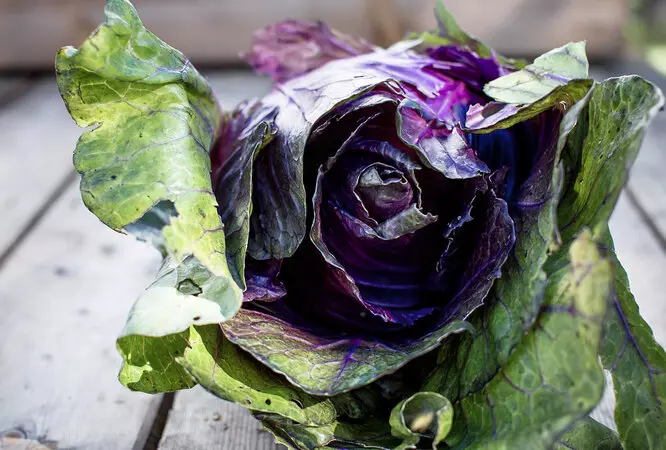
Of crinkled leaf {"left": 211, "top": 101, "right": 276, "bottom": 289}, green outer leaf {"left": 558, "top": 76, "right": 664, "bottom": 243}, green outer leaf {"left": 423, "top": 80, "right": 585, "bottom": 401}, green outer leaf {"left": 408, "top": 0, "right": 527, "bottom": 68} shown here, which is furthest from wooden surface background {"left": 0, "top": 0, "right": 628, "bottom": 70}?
green outer leaf {"left": 423, "top": 80, "right": 585, "bottom": 401}

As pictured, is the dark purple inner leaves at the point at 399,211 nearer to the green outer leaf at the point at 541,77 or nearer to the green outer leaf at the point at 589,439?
the green outer leaf at the point at 541,77

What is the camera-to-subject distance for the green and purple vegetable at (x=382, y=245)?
24.8 inches

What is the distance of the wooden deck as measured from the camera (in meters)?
0.91

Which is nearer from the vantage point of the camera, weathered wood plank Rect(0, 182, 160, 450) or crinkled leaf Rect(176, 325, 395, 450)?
crinkled leaf Rect(176, 325, 395, 450)

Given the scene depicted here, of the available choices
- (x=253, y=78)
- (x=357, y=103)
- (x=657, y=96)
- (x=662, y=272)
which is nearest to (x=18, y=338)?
(x=357, y=103)

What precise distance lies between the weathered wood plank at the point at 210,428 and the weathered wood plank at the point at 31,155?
1.98 feet

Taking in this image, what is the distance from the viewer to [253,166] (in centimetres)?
80

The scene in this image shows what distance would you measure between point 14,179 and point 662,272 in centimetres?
140

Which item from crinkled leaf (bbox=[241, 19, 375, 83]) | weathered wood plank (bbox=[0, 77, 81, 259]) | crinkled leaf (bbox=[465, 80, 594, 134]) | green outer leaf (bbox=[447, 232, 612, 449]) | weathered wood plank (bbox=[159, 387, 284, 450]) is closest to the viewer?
green outer leaf (bbox=[447, 232, 612, 449])

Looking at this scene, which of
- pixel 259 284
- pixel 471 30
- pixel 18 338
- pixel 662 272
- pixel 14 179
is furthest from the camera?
pixel 471 30

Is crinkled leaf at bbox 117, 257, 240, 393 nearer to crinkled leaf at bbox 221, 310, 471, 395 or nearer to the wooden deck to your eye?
crinkled leaf at bbox 221, 310, 471, 395

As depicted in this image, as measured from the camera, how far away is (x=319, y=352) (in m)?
0.74

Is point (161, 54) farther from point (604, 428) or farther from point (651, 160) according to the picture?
point (651, 160)

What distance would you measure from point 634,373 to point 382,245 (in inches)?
11.9
